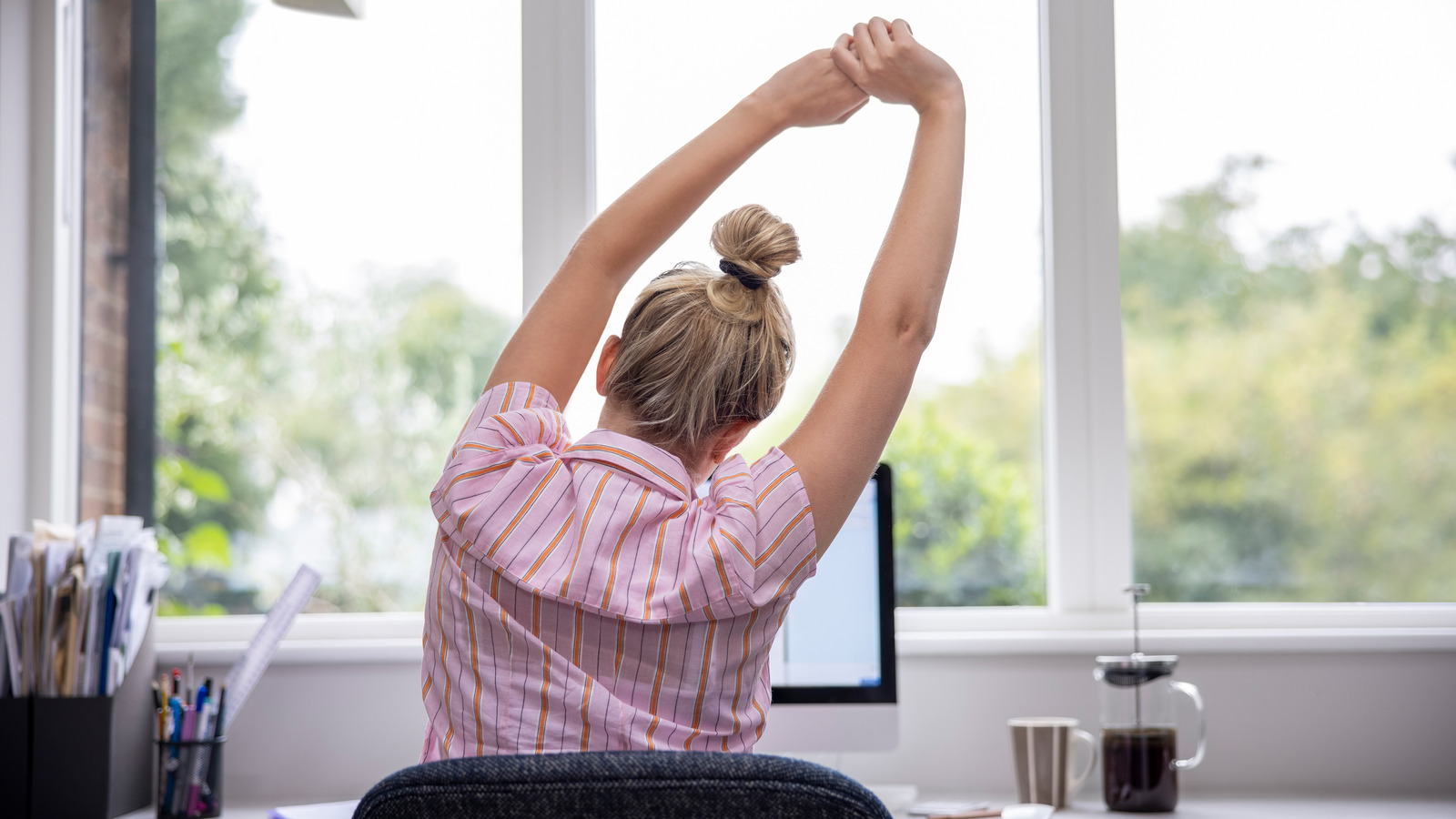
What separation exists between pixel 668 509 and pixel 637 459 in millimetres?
48

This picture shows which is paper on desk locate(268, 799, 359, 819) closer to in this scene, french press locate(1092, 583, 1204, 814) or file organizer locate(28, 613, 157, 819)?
file organizer locate(28, 613, 157, 819)

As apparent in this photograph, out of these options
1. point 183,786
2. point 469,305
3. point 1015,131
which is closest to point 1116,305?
point 1015,131

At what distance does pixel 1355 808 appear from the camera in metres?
1.67

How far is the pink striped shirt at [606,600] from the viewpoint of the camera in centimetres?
78

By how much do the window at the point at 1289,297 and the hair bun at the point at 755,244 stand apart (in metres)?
1.29

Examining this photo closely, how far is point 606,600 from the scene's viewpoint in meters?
0.77

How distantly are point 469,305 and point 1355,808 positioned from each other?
5.40 ft

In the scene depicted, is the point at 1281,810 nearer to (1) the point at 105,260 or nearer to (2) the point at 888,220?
(2) the point at 888,220

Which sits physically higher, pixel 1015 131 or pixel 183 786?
pixel 1015 131

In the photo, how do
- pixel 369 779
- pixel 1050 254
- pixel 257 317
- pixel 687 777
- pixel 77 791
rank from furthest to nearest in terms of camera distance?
pixel 257 317 < pixel 1050 254 < pixel 369 779 < pixel 77 791 < pixel 687 777

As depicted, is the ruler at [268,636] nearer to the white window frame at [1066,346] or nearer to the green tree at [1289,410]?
the white window frame at [1066,346]

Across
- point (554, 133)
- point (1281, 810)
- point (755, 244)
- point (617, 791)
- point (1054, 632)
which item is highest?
point (554, 133)

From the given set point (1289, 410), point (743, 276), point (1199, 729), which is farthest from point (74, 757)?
point (1289, 410)

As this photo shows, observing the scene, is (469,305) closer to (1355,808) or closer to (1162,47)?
(1162,47)
